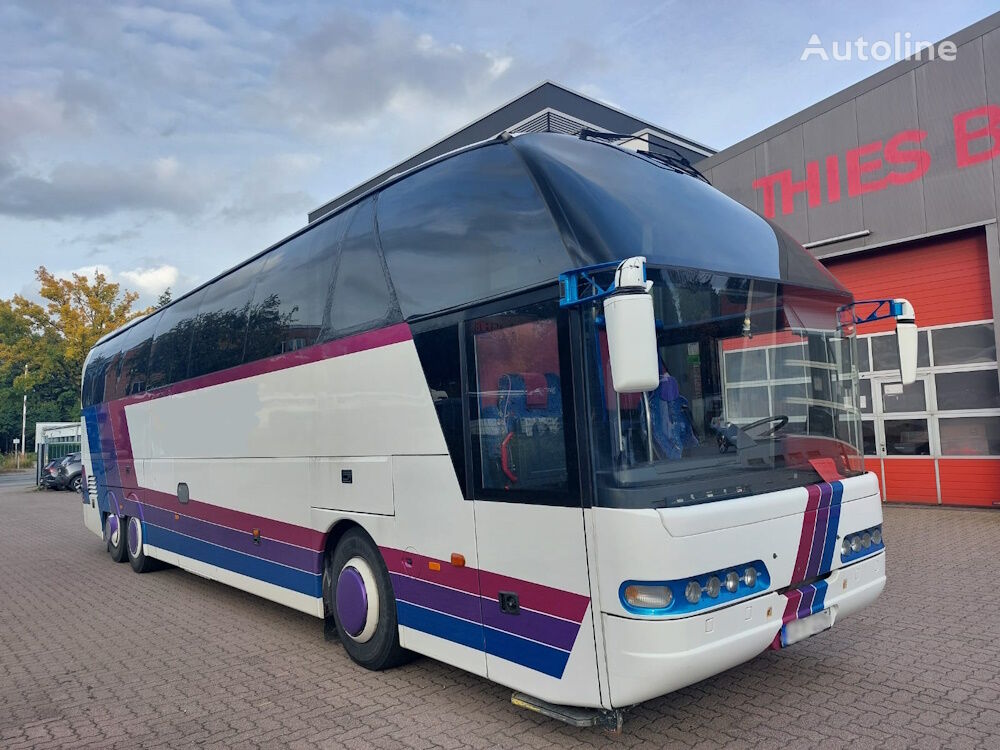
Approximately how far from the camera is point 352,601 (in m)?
5.57

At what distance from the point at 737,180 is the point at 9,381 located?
68.2 metres

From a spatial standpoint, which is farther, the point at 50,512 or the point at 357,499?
the point at 50,512

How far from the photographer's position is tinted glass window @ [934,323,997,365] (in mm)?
11695

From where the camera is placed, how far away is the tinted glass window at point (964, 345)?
11.7m

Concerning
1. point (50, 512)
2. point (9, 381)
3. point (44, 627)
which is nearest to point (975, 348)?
point (44, 627)

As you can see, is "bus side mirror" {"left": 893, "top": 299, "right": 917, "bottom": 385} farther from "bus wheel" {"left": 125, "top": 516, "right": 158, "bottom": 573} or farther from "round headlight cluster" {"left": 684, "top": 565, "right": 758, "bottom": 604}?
"bus wheel" {"left": 125, "top": 516, "right": 158, "bottom": 573}

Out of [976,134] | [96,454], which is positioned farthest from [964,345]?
[96,454]

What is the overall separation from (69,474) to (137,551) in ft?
76.0

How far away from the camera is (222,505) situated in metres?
7.74

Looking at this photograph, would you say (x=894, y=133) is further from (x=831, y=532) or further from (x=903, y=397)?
(x=831, y=532)

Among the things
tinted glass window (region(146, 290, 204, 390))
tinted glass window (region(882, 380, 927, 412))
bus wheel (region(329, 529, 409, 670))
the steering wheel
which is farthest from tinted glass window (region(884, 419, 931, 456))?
tinted glass window (region(146, 290, 204, 390))

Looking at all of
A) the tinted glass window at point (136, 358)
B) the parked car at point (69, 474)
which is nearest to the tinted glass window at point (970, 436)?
the tinted glass window at point (136, 358)

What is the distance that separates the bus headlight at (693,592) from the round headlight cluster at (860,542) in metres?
1.32

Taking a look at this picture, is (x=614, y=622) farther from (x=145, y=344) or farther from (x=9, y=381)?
(x=9, y=381)
